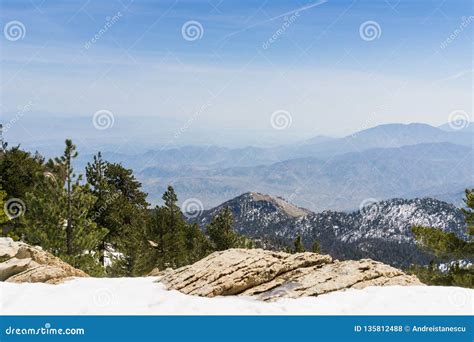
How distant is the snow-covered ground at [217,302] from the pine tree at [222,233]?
93.7 feet

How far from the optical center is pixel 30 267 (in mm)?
20953

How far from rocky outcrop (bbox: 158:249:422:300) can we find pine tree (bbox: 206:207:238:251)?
1055 inches

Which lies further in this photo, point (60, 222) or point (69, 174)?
point (60, 222)

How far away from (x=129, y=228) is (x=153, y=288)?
27.2m

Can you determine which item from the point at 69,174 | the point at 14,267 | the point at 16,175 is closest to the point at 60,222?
the point at 69,174

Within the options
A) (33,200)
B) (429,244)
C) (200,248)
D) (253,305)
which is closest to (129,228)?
(200,248)

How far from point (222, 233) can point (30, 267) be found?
26.7 meters

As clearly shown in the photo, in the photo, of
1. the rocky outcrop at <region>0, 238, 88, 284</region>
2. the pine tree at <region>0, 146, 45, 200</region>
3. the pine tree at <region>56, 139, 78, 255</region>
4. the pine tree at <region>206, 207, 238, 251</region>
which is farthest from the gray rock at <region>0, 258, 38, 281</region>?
the pine tree at <region>0, 146, 45, 200</region>

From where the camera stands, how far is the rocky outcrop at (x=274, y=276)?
54.4ft

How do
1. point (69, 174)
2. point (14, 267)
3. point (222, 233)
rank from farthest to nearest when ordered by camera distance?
point (222, 233), point (69, 174), point (14, 267)

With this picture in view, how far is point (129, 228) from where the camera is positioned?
1731 inches

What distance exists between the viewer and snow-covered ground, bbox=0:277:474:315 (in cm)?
1448

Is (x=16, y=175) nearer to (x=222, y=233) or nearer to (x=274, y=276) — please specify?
(x=222, y=233)

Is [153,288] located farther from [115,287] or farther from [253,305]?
[253,305]
